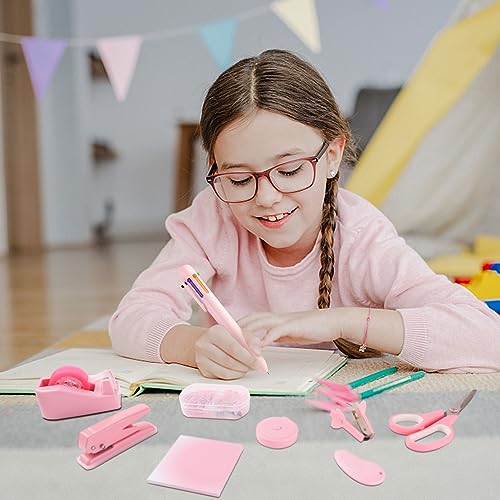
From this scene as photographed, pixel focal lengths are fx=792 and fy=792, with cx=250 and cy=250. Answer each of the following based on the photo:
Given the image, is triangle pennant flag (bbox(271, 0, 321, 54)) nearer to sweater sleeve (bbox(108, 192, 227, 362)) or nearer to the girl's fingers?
sweater sleeve (bbox(108, 192, 227, 362))

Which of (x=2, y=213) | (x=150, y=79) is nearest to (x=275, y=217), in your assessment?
(x=2, y=213)

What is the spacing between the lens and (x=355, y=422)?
68 cm

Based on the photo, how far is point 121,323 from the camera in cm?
95

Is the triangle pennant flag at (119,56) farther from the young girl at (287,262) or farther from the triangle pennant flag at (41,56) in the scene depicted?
the young girl at (287,262)

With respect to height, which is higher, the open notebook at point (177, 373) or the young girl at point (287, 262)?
the young girl at point (287, 262)

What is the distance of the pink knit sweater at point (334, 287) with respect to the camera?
838 millimetres

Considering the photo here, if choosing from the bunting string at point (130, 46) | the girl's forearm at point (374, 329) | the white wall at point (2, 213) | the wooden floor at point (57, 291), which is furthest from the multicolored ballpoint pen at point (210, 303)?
the white wall at point (2, 213)

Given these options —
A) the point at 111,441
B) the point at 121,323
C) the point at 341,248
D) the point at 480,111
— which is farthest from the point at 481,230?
the point at 111,441

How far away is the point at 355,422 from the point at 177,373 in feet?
0.71

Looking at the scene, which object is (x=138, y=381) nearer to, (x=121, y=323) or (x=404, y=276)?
(x=121, y=323)

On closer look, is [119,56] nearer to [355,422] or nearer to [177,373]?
[177,373]

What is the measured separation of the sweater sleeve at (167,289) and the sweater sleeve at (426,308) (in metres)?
0.19

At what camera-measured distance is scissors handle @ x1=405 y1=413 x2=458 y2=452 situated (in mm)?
621

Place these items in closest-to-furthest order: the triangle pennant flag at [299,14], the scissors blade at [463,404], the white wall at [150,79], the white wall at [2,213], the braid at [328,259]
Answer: the scissors blade at [463,404] → the braid at [328,259] → the triangle pennant flag at [299,14] → the white wall at [2,213] → the white wall at [150,79]
